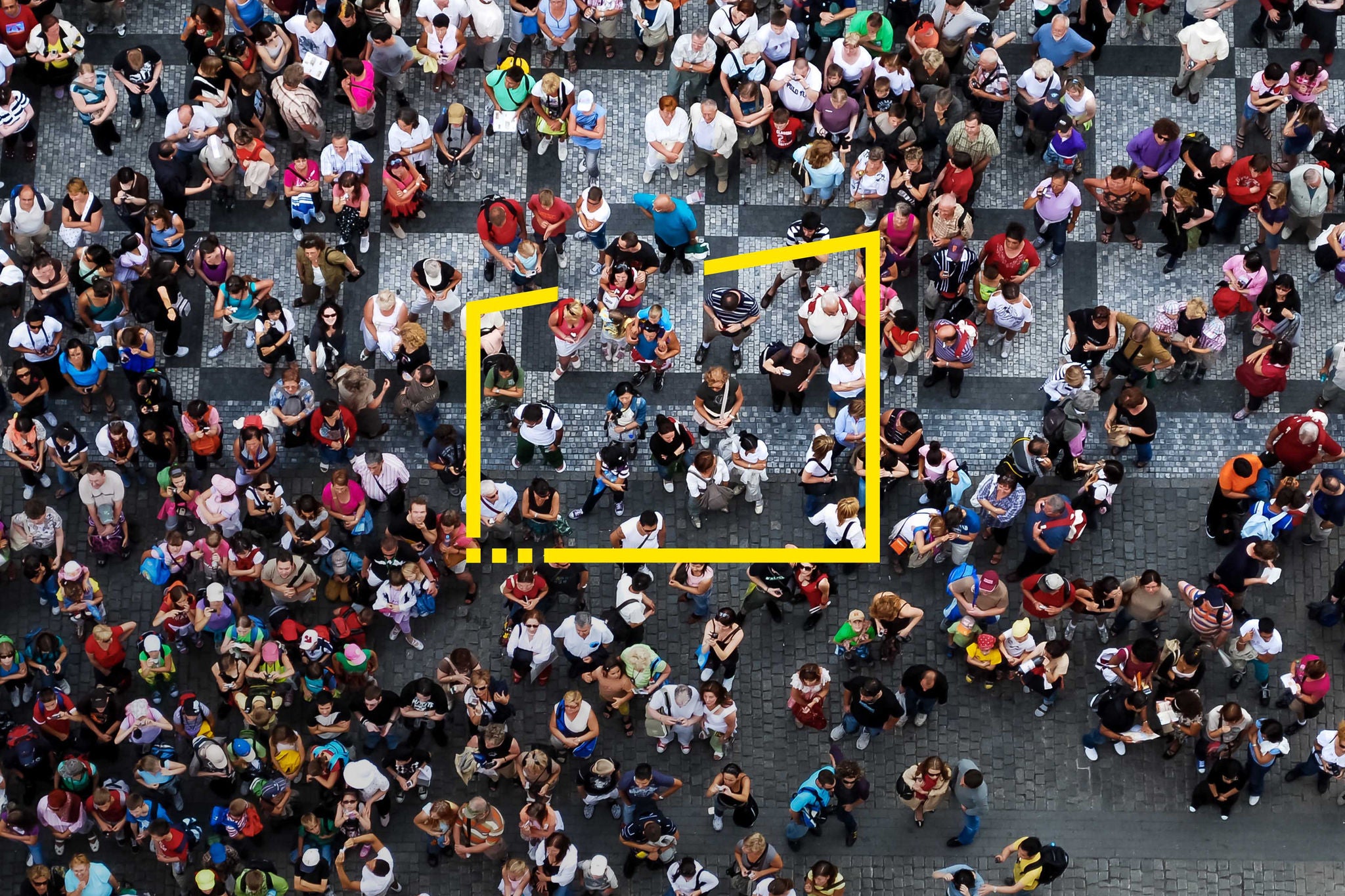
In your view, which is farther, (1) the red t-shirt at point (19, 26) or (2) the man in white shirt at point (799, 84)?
(1) the red t-shirt at point (19, 26)

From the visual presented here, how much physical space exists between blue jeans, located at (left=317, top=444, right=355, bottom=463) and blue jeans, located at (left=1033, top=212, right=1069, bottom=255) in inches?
341

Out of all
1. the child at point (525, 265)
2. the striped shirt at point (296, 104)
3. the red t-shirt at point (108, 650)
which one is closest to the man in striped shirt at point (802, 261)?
the child at point (525, 265)

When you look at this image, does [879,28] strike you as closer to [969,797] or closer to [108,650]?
[969,797]

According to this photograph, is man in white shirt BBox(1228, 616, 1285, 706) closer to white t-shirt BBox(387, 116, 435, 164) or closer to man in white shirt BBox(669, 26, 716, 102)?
man in white shirt BBox(669, 26, 716, 102)

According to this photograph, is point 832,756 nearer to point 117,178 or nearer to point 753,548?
point 753,548

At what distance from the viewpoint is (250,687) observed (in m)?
18.2

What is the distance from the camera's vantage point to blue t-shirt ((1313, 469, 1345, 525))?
18.9m

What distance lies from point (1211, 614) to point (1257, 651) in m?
0.70

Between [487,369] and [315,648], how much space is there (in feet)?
13.2

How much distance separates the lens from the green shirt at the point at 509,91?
69.3 feet

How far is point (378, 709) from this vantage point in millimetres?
17844

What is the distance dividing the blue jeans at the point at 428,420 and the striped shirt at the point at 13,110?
612 cm

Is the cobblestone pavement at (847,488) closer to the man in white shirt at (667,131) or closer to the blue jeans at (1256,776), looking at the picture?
the blue jeans at (1256,776)

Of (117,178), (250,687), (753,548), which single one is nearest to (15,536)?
(250,687)
